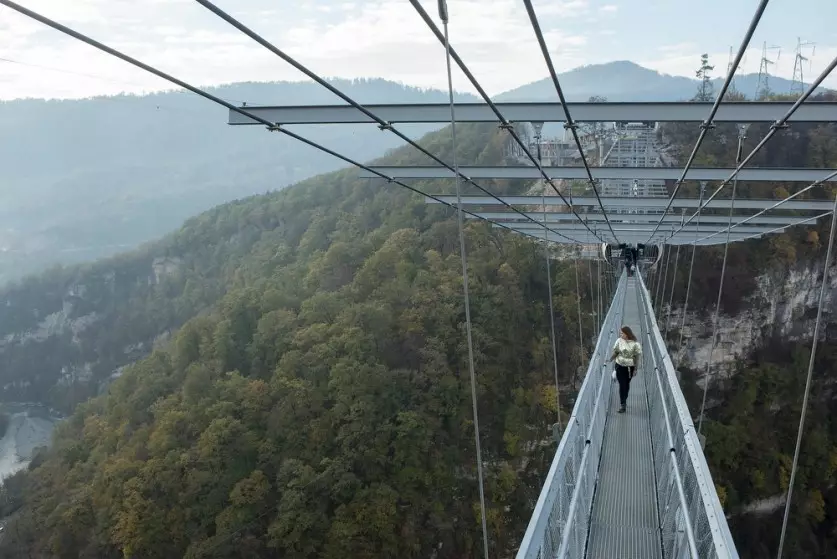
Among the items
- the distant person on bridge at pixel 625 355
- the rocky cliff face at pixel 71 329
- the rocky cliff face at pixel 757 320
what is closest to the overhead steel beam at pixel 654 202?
the distant person on bridge at pixel 625 355

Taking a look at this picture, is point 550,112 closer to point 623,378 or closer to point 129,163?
point 623,378

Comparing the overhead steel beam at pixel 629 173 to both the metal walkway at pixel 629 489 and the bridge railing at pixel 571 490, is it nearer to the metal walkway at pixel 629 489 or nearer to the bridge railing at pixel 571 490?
the metal walkway at pixel 629 489

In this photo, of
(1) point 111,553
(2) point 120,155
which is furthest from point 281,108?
(2) point 120,155

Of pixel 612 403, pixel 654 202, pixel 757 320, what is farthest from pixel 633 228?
pixel 757 320

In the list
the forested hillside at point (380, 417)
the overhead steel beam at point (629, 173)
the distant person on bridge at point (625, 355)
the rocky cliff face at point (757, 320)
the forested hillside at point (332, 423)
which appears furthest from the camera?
the rocky cliff face at point (757, 320)

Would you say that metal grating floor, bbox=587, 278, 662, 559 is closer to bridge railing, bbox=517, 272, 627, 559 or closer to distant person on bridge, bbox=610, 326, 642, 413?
bridge railing, bbox=517, 272, 627, 559

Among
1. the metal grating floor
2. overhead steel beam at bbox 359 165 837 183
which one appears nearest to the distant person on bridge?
the metal grating floor

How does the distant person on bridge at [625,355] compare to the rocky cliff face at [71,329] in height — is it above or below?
above
